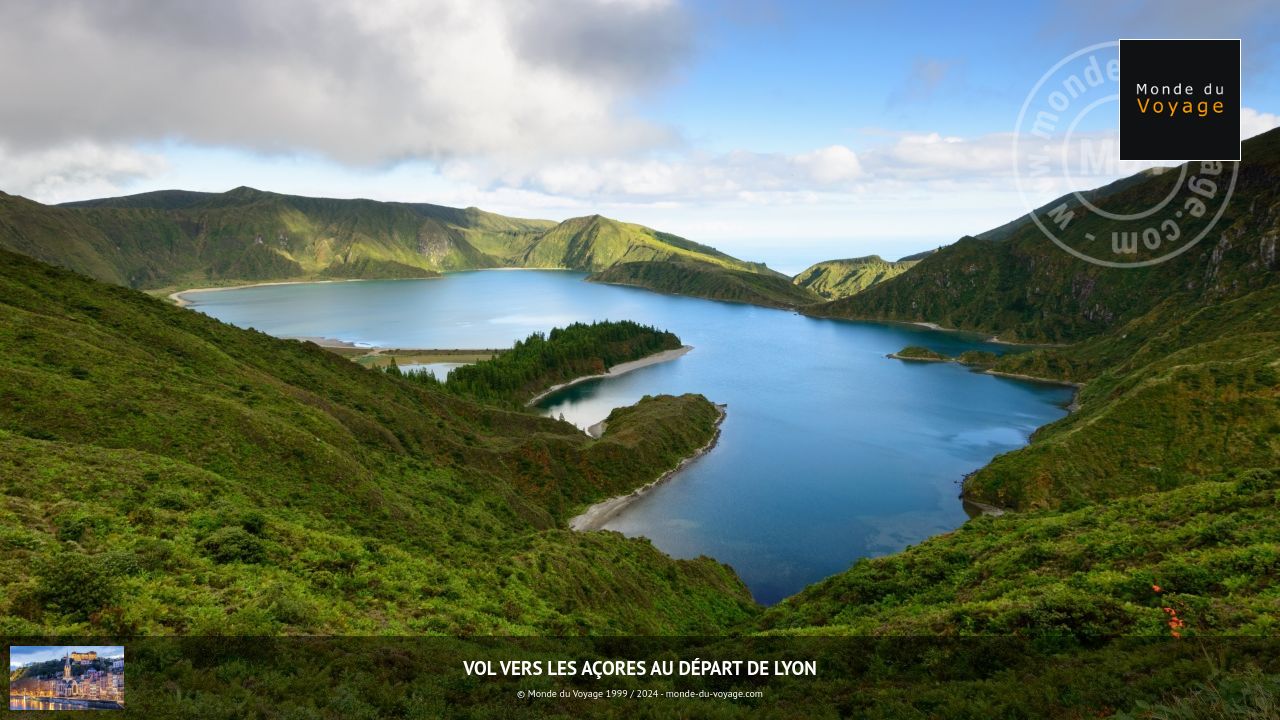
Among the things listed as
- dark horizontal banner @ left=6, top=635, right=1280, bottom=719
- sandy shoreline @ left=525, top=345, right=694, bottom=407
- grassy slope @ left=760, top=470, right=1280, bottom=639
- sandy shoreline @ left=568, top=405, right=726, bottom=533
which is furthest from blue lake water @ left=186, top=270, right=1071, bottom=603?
dark horizontal banner @ left=6, top=635, right=1280, bottom=719

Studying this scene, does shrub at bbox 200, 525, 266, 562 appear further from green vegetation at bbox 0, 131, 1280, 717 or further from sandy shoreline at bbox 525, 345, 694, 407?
sandy shoreline at bbox 525, 345, 694, 407

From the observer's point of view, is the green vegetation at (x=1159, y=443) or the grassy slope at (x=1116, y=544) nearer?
the grassy slope at (x=1116, y=544)

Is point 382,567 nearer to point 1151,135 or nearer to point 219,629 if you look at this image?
point 219,629

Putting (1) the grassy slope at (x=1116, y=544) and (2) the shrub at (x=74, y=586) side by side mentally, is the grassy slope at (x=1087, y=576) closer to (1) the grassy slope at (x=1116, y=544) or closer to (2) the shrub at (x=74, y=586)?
(1) the grassy slope at (x=1116, y=544)

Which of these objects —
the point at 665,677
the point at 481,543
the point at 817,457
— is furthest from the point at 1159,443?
the point at 481,543

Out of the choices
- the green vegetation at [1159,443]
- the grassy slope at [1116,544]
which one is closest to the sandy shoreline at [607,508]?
the grassy slope at [1116,544]

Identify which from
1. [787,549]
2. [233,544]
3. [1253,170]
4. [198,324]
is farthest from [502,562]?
[1253,170]

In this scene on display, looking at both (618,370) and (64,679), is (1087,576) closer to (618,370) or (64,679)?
(64,679)
